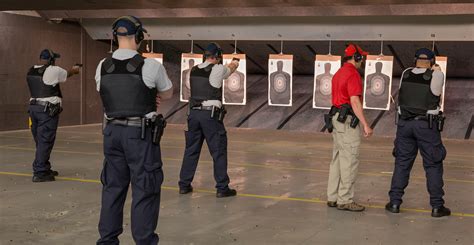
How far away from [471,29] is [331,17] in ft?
8.48

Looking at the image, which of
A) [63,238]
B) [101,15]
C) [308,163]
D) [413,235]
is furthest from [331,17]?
[63,238]

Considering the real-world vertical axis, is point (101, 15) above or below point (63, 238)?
above

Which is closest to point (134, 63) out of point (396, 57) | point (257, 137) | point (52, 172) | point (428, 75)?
point (428, 75)

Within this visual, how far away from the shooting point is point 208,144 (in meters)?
6.24

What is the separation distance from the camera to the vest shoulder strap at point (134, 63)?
3651 millimetres

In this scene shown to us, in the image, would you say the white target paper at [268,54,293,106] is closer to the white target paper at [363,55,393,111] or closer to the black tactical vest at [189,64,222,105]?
the white target paper at [363,55,393,111]

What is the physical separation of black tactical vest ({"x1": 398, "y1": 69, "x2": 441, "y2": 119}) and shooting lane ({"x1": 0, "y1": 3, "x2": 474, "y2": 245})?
936mm

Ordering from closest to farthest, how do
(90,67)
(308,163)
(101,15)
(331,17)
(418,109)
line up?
1. (418,109)
2. (308,163)
3. (331,17)
4. (101,15)
5. (90,67)

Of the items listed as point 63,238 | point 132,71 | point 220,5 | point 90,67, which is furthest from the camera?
point 90,67

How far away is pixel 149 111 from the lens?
3.78 m

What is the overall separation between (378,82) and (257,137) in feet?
11.3

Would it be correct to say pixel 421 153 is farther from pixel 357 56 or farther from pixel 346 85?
pixel 357 56

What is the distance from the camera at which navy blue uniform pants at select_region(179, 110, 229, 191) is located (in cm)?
616

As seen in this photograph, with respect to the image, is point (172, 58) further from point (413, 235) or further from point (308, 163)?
point (413, 235)
